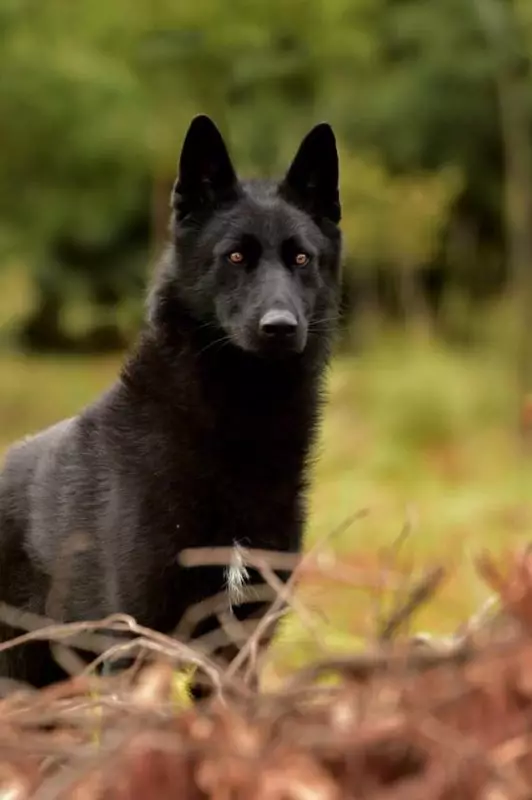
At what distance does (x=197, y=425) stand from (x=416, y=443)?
8749mm

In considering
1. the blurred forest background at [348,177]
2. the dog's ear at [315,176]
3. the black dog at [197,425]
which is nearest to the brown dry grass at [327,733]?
the black dog at [197,425]

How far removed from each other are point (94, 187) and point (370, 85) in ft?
21.5

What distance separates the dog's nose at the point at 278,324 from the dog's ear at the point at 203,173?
23.5 inches

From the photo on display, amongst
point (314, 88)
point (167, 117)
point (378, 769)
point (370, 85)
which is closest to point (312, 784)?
point (378, 769)

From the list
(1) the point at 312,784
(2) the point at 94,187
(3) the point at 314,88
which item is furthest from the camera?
(3) the point at 314,88

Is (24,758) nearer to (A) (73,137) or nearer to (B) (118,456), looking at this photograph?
(B) (118,456)

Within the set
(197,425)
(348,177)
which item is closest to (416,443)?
(348,177)

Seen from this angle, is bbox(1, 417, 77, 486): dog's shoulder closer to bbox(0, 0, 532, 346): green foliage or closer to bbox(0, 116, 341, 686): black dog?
bbox(0, 116, 341, 686): black dog

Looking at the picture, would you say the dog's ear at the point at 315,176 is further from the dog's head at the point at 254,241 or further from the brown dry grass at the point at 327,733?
the brown dry grass at the point at 327,733

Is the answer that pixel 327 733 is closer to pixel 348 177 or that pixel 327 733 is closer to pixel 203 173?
pixel 203 173

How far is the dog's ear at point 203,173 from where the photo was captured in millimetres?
3887

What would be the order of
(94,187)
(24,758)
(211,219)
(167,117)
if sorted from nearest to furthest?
(24,758)
(211,219)
(167,117)
(94,187)

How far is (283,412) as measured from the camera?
149 inches

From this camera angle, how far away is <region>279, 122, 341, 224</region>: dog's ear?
4.00 meters
